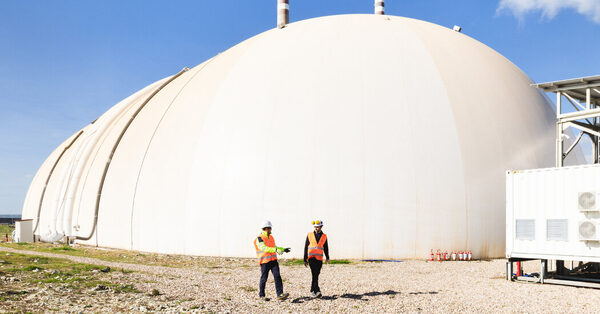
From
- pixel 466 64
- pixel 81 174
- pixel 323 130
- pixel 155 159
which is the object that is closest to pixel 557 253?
pixel 323 130

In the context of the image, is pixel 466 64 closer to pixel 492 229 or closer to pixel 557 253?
pixel 492 229

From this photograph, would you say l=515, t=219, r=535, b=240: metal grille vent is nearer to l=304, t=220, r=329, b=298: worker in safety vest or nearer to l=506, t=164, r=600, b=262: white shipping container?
l=506, t=164, r=600, b=262: white shipping container

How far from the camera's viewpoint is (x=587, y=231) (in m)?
12.0

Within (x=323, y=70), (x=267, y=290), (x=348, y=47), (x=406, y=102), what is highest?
(x=348, y=47)

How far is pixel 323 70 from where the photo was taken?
1991cm

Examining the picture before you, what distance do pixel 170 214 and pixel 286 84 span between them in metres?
7.20

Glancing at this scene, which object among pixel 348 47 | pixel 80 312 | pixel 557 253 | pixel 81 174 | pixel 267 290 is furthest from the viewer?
pixel 81 174

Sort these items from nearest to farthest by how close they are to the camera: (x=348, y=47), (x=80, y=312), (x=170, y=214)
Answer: (x=80, y=312), (x=170, y=214), (x=348, y=47)

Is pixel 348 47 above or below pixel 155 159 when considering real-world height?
above

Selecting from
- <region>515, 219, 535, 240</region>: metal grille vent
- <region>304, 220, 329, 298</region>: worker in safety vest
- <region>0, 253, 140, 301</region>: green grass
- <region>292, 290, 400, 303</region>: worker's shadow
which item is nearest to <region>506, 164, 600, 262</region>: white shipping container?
<region>515, 219, 535, 240</region>: metal grille vent

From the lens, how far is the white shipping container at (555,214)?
12039mm

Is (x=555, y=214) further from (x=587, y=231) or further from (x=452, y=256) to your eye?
(x=452, y=256)

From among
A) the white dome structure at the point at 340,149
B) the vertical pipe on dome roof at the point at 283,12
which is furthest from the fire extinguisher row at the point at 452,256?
the vertical pipe on dome roof at the point at 283,12

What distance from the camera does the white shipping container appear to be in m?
12.0
